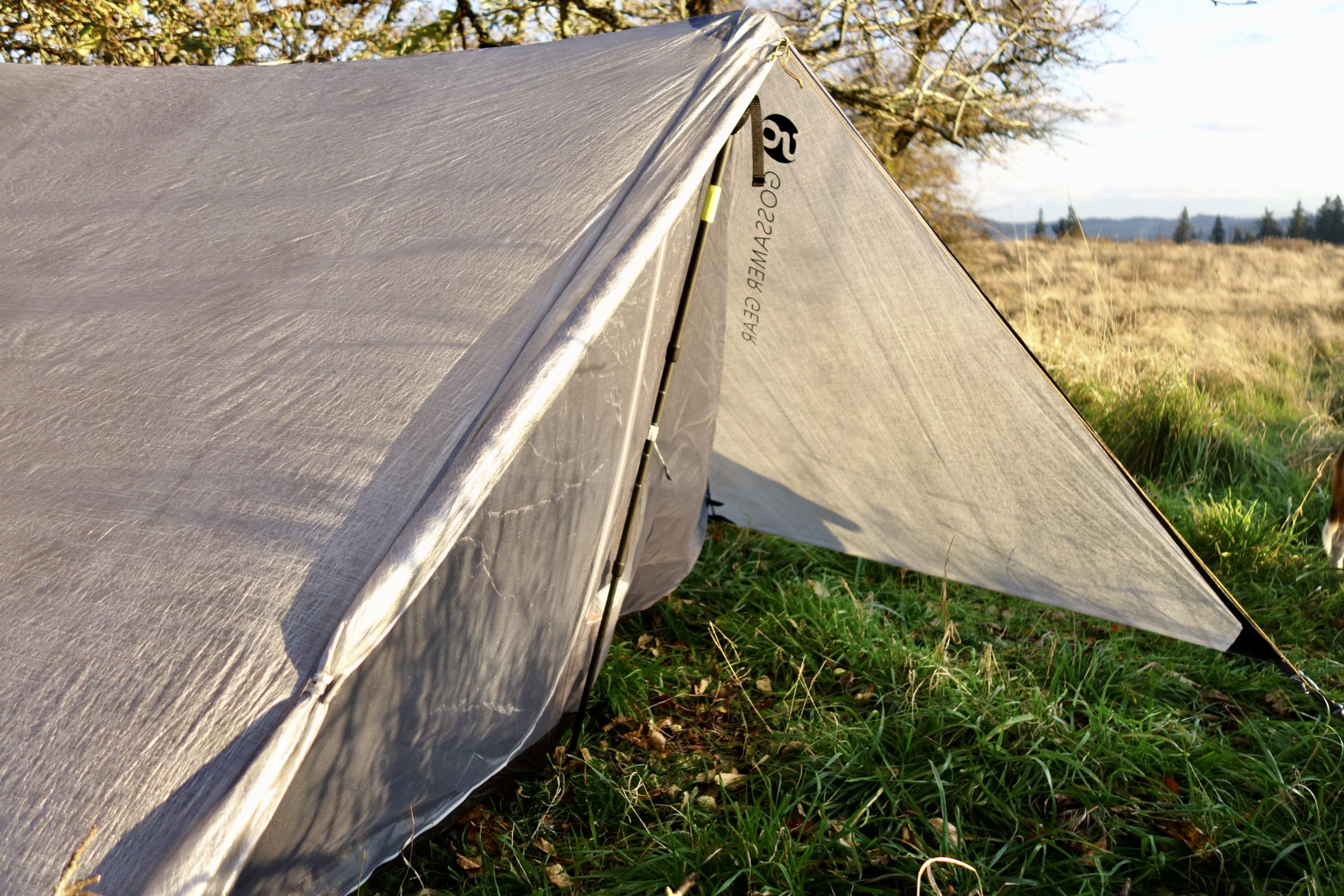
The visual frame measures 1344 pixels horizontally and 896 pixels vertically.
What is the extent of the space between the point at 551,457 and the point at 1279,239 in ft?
55.7

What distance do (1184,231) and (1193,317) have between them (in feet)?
30.8

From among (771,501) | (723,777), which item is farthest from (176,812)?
(771,501)

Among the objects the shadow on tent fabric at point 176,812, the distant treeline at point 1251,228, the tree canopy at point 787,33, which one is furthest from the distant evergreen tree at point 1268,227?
the shadow on tent fabric at point 176,812

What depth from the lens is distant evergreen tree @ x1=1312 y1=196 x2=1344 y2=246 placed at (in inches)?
675

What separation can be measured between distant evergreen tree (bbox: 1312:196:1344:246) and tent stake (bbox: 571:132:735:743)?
1915 cm

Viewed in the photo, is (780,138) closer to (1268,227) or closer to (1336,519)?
(1336,519)

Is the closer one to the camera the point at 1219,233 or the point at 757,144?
the point at 757,144

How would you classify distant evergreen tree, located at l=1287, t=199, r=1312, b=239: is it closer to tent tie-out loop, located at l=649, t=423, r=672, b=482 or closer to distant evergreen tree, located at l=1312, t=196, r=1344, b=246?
distant evergreen tree, located at l=1312, t=196, r=1344, b=246

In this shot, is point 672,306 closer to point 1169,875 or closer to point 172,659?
point 172,659

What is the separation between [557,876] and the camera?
171cm

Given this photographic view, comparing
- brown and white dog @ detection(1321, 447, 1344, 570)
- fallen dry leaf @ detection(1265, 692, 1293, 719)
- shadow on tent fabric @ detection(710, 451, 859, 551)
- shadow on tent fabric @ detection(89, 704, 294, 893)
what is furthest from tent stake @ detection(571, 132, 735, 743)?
brown and white dog @ detection(1321, 447, 1344, 570)

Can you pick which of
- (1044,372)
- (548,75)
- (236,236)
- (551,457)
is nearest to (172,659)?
(551,457)

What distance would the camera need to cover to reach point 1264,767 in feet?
6.32

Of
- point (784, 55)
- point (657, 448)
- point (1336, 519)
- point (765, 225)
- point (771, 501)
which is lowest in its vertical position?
point (771, 501)
